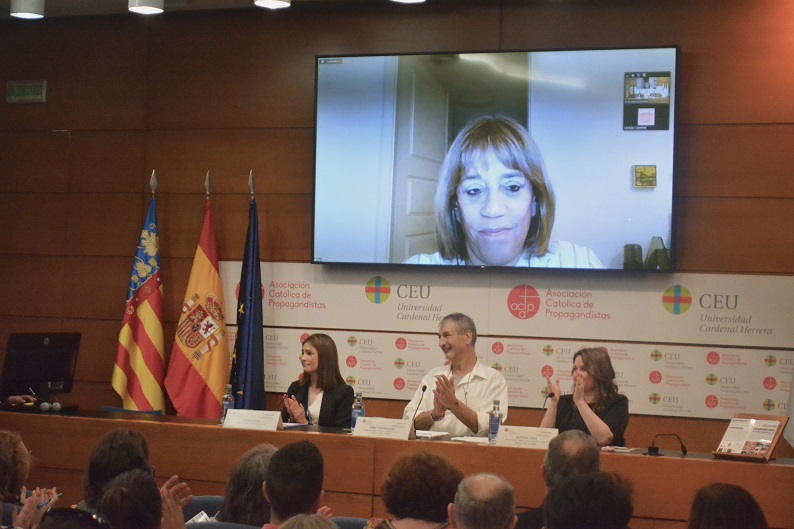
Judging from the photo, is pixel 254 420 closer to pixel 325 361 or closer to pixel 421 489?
pixel 325 361

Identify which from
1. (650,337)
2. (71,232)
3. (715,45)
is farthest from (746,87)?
(71,232)

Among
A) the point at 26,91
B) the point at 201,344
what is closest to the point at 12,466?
the point at 201,344

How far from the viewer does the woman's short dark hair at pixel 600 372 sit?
502 centimetres

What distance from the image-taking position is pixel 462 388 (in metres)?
5.42

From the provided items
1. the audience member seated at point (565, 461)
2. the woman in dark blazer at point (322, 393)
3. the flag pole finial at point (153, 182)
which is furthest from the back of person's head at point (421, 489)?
the flag pole finial at point (153, 182)

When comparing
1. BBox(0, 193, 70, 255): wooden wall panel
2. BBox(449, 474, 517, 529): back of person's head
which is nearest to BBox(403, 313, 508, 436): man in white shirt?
BBox(449, 474, 517, 529): back of person's head

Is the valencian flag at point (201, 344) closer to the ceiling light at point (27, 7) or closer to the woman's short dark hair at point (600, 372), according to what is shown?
the ceiling light at point (27, 7)

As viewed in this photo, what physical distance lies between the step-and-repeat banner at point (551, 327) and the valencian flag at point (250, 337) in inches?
7.0

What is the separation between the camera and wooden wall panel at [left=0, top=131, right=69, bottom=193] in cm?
751

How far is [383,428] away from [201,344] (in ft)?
7.69

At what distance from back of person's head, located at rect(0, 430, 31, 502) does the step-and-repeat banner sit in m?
3.27

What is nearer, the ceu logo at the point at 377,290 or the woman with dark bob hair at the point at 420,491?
the woman with dark bob hair at the point at 420,491

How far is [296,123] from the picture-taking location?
702 centimetres

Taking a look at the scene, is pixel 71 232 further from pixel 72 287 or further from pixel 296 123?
pixel 296 123
